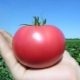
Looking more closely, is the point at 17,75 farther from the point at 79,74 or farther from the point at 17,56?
the point at 79,74

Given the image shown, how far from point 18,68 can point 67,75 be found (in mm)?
470

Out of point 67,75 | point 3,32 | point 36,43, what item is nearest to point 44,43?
point 36,43

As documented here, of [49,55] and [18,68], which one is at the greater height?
[49,55]

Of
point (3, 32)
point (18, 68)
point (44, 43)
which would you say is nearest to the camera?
point (44, 43)

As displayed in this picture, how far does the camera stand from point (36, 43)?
7.86 ft

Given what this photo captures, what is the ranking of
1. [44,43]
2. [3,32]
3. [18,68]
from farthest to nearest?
[3,32]
[18,68]
[44,43]

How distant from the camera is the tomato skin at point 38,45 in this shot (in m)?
2.39

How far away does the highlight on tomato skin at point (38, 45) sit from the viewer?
2391mm

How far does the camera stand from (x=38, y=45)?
239 cm

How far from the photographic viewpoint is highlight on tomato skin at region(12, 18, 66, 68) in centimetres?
239

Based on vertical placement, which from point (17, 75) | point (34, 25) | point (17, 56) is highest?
point (34, 25)

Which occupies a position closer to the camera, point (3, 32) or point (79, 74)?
point (79, 74)

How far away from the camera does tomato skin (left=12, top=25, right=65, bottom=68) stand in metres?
2.39

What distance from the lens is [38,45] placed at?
7.84 feet
